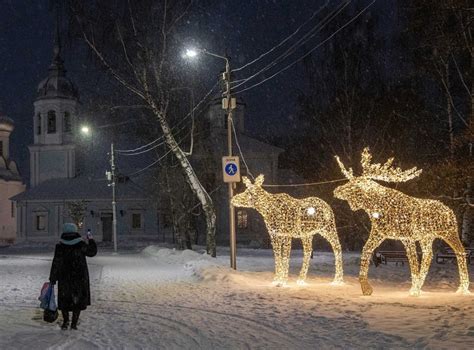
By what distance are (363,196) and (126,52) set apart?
42.9 feet

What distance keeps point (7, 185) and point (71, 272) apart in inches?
2323

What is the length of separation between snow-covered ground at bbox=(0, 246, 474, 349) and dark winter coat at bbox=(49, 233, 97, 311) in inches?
17.8

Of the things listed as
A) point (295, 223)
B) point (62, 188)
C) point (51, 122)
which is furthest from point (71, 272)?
point (51, 122)

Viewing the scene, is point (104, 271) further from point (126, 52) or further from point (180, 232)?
point (180, 232)

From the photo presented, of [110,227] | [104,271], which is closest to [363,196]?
[104,271]

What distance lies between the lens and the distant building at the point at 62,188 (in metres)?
53.1

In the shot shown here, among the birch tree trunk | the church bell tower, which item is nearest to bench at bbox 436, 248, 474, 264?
the birch tree trunk

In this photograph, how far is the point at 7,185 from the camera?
6425 cm

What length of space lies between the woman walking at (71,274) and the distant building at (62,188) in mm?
41849

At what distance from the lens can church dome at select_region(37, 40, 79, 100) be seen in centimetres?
5612

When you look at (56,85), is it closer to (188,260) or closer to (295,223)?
(188,260)

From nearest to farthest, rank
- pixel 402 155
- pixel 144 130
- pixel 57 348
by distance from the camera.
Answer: pixel 57 348 < pixel 402 155 < pixel 144 130

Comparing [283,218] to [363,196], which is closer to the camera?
[363,196]

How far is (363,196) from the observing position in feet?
44.5
